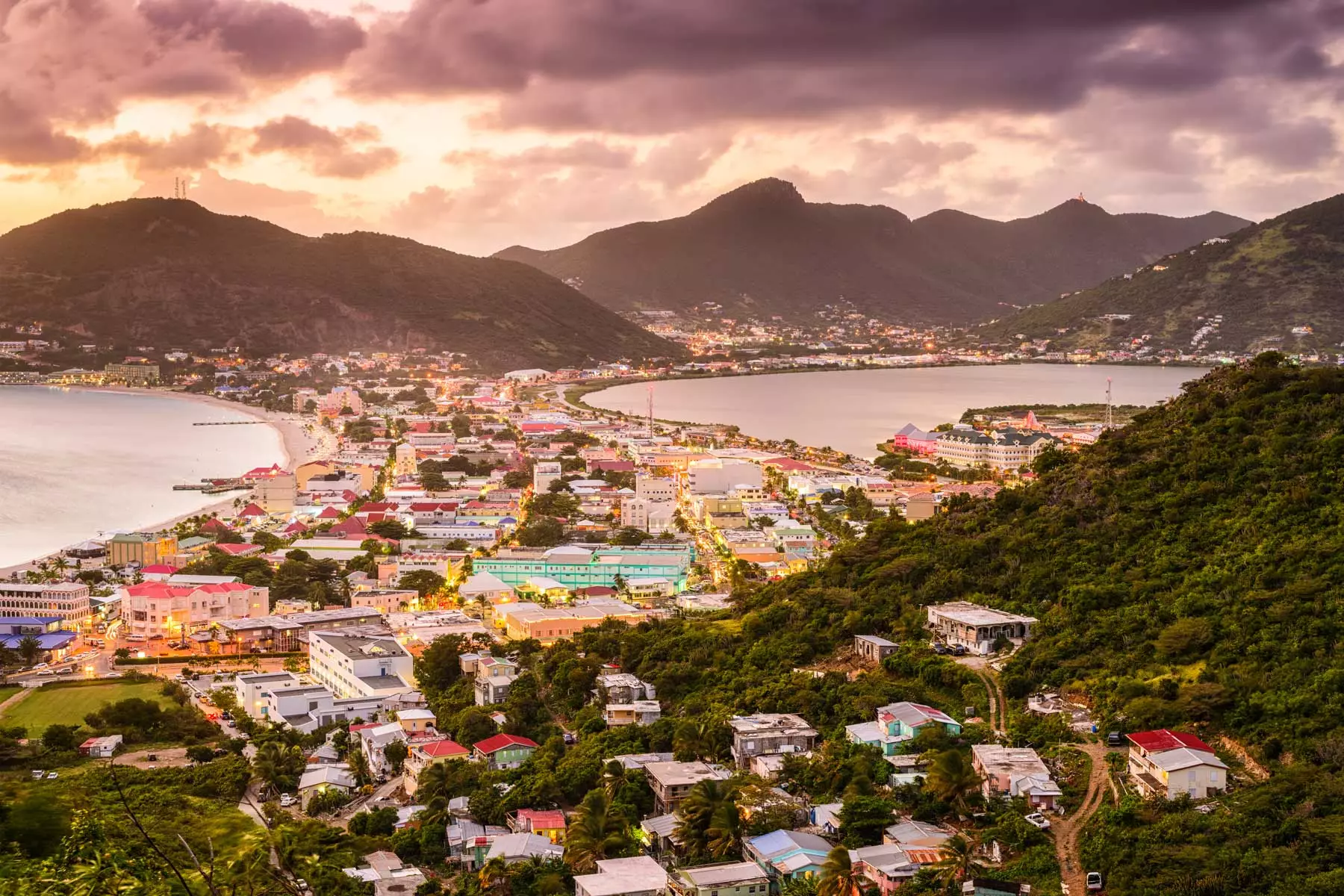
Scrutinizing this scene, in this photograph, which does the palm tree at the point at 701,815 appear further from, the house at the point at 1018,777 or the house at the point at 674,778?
the house at the point at 1018,777

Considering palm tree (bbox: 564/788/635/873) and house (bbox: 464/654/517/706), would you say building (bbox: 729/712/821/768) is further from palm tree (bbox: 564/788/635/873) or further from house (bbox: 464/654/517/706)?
house (bbox: 464/654/517/706)

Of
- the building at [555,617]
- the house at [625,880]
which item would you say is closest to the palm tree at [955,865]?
the house at [625,880]

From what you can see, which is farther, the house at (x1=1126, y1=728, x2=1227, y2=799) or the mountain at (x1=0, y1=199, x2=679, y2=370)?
the mountain at (x1=0, y1=199, x2=679, y2=370)

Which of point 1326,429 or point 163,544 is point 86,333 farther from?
point 1326,429

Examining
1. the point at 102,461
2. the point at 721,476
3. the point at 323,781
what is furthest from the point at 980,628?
the point at 102,461

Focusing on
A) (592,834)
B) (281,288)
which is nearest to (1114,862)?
(592,834)

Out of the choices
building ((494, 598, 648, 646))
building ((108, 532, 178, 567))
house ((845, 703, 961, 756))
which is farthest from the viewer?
building ((108, 532, 178, 567))

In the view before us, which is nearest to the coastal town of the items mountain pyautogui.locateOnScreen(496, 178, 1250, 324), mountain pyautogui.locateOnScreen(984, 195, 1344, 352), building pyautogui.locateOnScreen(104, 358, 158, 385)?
building pyautogui.locateOnScreen(104, 358, 158, 385)
